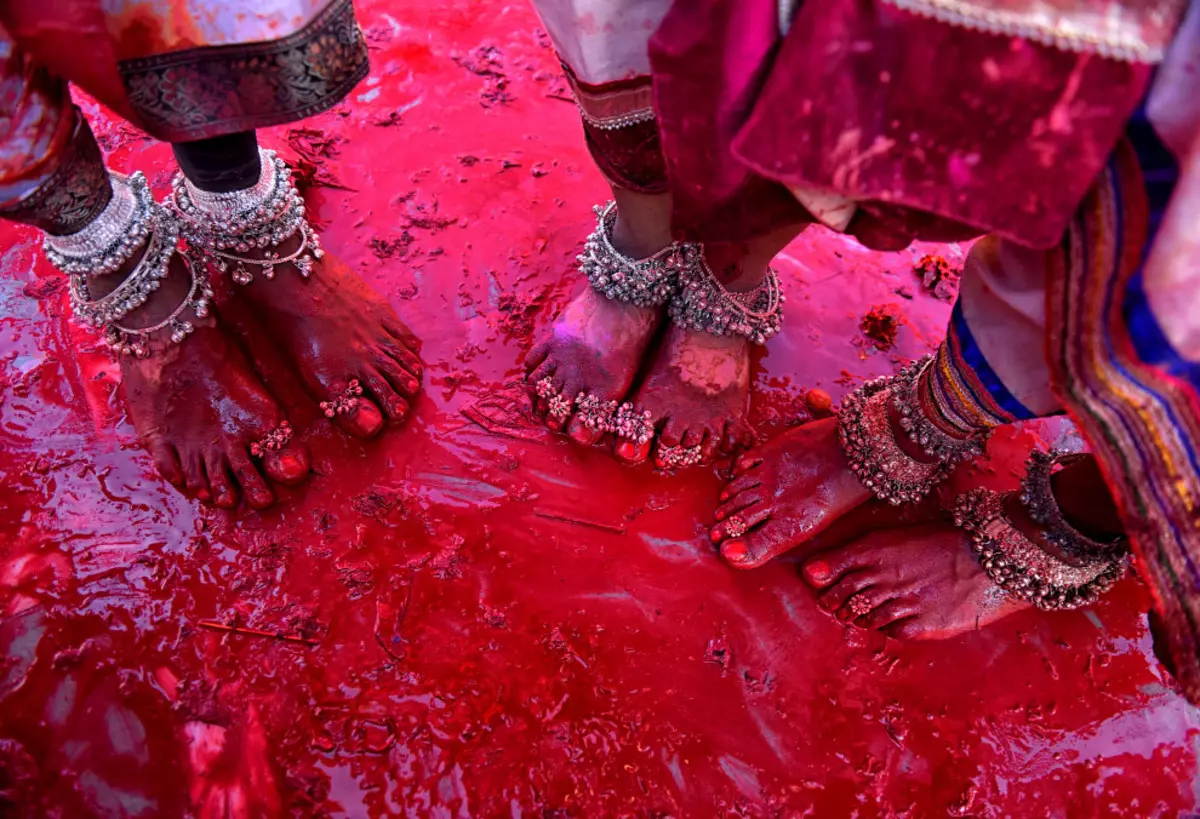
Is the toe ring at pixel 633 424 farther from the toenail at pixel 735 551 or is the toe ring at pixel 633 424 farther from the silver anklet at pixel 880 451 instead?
the silver anklet at pixel 880 451

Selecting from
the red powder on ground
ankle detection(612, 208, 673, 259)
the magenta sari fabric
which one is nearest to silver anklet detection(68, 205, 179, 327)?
ankle detection(612, 208, 673, 259)

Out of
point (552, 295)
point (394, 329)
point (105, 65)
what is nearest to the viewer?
point (105, 65)

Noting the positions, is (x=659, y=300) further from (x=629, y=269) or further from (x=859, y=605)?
(x=859, y=605)

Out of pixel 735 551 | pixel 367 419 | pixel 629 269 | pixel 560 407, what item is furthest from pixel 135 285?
pixel 735 551

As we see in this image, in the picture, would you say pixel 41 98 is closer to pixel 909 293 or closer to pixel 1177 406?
pixel 1177 406

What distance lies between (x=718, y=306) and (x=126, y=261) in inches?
43.4

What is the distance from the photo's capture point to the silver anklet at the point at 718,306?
54.1 inches

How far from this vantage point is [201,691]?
3.78 ft

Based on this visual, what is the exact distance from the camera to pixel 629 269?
139 cm

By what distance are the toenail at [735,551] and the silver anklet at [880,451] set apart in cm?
28

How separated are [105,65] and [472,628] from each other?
40.0 inches

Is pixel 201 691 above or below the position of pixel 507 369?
below

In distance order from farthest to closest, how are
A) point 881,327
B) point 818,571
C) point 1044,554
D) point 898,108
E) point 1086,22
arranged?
point 881,327 < point 818,571 < point 1044,554 < point 898,108 < point 1086,22

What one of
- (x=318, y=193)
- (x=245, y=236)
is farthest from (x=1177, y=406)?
(x=318, y=193)
